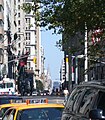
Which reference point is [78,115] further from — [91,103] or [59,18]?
[59,18]

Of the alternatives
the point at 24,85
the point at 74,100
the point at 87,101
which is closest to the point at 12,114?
the point at 74,100

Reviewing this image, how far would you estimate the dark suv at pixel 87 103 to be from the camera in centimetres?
804

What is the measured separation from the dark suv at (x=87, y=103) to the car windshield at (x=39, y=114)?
7.68 feet

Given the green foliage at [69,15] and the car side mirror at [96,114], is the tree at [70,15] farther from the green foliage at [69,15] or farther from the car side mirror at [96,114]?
the car side mirror at [96,114]

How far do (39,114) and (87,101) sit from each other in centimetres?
432

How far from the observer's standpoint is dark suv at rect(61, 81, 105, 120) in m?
8.04

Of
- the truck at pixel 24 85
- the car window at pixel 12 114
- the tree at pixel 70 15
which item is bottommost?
the truck at pixel 24 85

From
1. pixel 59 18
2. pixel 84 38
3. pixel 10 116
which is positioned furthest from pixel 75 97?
pixel 84 38

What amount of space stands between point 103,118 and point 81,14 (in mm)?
8784

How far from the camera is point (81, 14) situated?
53.6ft

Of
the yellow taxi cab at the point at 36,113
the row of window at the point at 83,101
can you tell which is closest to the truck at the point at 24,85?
the yellow taxi cab at the point at 36,113

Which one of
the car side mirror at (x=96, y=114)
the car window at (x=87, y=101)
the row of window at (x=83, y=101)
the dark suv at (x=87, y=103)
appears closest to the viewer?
the car side mirror at (x=96, y=114)

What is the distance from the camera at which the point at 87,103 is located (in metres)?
9.07

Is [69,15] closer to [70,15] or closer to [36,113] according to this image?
[70,15]
